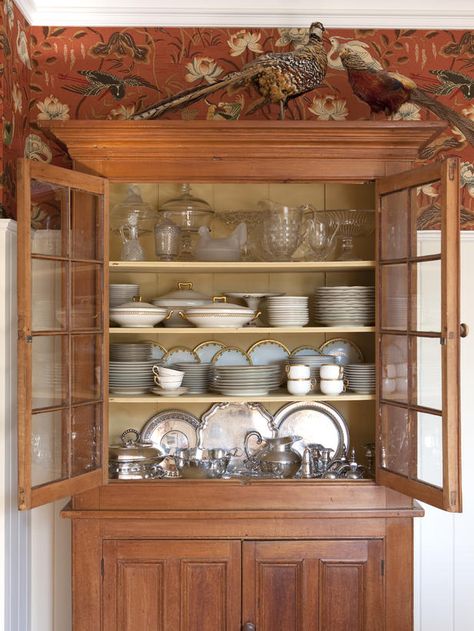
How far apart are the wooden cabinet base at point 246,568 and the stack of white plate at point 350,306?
63 cm

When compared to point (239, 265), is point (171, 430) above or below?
below

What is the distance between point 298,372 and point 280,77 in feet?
3.63

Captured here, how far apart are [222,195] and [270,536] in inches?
53.3

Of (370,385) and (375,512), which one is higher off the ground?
(370,385)

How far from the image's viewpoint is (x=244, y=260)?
9.74 feet

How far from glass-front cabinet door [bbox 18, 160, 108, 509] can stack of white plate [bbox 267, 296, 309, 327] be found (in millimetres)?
646

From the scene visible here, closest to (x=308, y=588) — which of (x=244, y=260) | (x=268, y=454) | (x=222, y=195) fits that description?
(x=268, y=454)

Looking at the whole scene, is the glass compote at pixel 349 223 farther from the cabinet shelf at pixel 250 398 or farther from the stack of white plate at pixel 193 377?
the stack of white plate at pixel 193 377

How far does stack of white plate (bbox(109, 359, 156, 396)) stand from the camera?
2.90 metres

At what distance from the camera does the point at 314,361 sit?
9.92 feet

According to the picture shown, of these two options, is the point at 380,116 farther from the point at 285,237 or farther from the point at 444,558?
the point at 444,558

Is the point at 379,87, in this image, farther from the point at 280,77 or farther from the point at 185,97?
the point at 185,97

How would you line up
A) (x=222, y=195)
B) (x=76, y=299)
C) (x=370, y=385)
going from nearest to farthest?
(x=76, y=299) → (x=370, y=385) → (x=222, y=195)

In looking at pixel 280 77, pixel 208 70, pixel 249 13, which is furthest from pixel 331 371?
pixel 249 13
